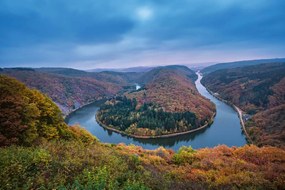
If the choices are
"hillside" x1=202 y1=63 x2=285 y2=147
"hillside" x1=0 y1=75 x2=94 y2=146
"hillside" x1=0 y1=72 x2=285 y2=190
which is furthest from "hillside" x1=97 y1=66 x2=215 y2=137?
"hillside" x1=0 y1=72 x2=285 y2=190

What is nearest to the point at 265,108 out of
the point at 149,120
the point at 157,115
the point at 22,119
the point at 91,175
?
the point at 157,115

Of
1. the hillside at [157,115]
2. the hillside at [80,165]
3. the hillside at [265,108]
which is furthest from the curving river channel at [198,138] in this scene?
the hillside at [80,165]

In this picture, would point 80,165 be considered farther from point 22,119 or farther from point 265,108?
point 265,108

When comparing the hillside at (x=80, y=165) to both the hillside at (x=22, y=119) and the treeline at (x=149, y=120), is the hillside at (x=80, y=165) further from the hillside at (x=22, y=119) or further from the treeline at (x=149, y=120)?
the treeline at (x=149, y=120)

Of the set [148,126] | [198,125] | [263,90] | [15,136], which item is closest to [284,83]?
[263,90]

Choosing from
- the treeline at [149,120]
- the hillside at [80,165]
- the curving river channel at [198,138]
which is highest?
the hillside at [80,165]

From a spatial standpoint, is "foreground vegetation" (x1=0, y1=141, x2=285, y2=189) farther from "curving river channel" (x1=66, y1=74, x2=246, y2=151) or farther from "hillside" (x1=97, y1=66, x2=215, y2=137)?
"hillside" (x1=97, y1=66, x2=215, y2=137)
